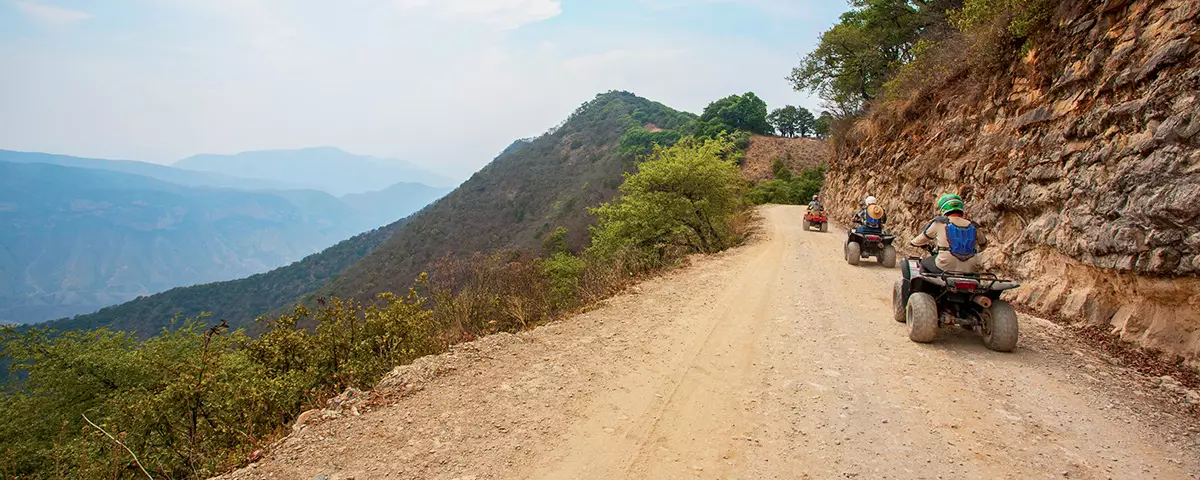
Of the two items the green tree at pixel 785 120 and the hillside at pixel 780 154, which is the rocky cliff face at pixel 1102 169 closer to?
the hillside at pixel 780 154

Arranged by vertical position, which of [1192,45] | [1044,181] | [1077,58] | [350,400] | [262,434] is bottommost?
[262,434]

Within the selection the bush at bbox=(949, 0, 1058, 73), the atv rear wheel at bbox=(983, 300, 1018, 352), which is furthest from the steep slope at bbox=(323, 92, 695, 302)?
the atv rear wheel at bbox=(983, 300, 1018, 352)

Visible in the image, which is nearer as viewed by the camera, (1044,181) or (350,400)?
(350,400)

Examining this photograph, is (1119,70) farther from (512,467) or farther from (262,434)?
(262,434)

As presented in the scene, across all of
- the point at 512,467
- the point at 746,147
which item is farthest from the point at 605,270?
the point at 746,147

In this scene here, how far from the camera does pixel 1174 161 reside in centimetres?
493

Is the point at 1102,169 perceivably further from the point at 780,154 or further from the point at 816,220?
the point at 780,154

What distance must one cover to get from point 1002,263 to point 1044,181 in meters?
1.41

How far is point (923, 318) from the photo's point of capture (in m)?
5.49

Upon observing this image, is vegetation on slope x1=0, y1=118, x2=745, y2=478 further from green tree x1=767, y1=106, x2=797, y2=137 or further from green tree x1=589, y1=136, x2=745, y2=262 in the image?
green tree x1=767, y1=106, x2=797, y2=137

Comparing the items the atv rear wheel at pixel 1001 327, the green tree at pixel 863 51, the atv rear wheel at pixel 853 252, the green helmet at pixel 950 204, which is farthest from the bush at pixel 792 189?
the atv rear wheel at pixel 1001 327

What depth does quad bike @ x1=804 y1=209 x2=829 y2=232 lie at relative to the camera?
62.1 ft

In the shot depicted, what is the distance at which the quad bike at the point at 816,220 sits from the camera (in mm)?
18938

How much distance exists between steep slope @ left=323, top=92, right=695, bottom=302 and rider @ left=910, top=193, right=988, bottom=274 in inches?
1435
